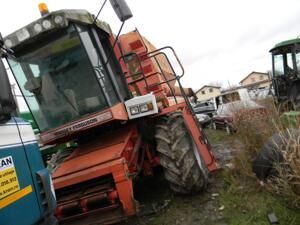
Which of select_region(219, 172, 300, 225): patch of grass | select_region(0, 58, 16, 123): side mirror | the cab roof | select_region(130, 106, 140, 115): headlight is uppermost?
the cab roof

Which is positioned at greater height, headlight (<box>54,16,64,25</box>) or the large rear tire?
headlight (<box>54,16,64,25</box>)

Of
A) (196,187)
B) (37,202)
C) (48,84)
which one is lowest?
(196,187)

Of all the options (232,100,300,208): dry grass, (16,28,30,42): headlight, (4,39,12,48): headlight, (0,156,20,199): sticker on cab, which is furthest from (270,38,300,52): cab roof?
(0,156,20,199): sticker on cab

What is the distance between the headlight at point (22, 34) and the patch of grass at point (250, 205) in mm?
3633

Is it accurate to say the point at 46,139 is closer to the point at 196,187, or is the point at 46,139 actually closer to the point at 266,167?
the point at 196,187

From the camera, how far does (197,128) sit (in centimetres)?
646

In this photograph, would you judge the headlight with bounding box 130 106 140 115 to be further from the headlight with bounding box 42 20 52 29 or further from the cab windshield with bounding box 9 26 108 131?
the headlight with bounding box 42 20 52 29

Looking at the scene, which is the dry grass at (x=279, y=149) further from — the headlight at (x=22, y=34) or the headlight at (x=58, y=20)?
the headlight at (x=22, y=34)

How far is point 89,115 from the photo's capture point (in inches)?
197

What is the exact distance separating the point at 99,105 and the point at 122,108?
1.51ft

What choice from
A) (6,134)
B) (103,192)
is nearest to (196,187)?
(103,192)

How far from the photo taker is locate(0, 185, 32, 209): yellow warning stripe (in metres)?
2.71

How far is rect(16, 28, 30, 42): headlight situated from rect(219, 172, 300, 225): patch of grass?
3633 mm

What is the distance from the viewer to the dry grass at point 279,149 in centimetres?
421
